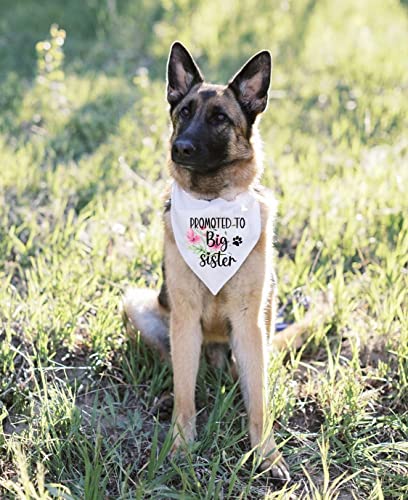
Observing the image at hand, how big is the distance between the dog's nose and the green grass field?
1.00 metres

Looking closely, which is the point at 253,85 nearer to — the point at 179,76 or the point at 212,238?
the point at 179,76

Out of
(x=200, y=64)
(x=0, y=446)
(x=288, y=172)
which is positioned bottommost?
(x=0, y=446)

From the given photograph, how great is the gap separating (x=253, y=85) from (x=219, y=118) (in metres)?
0.25

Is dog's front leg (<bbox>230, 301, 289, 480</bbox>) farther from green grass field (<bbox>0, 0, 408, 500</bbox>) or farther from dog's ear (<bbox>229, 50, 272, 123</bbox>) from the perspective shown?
dog's ear (<bbox>229, 50, 272, 123</bbox>)

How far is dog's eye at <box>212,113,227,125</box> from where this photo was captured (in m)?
3.01

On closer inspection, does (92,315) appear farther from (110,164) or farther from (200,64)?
(200,64)

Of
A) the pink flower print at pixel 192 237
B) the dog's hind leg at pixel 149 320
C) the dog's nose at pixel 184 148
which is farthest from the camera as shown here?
the dog's hind leg at pixel 149 320

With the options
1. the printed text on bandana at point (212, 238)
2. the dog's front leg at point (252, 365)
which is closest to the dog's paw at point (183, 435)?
the dog's front leg at point (252, 365)

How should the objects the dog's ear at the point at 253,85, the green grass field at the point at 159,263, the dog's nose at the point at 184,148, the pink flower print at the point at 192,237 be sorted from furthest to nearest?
the dog's ear at the point at 253,85, the pink flower print at the point at 192,237, the dog's nose at the point at 184,148, the green grass field at the point at 159,263

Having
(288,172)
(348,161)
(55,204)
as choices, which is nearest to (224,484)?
(55,204)

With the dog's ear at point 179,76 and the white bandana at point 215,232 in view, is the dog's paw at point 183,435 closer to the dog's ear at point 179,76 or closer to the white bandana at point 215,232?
the white bandana at point 215,232

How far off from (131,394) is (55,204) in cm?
186

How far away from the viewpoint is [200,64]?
759 cm

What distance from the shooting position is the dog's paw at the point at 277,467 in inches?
107
